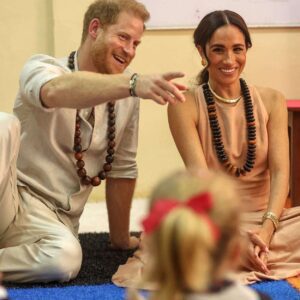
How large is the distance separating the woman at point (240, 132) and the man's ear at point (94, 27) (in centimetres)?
34

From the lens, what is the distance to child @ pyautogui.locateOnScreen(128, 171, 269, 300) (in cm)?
87

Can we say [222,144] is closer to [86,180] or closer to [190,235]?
[86,180]

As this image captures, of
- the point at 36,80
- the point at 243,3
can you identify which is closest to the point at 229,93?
the point at 36,80

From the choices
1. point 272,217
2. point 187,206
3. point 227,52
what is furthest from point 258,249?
point 187,206

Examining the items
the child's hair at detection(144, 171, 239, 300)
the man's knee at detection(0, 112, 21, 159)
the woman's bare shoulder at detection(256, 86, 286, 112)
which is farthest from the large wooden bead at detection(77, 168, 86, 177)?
the child's hair at detection(144, 171, 239, 300)

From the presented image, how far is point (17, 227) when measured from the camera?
2096 millimetres

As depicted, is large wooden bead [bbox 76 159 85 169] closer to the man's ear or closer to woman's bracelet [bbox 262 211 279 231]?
the man's ear

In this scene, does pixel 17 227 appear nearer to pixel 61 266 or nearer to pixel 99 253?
pixel 61 266

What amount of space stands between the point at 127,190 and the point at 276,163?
0.53 m

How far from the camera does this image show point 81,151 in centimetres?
217

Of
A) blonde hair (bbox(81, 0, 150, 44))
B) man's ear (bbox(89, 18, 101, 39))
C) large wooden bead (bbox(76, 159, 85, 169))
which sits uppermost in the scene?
blonde hair (bbox(81, 0, 150, 44))

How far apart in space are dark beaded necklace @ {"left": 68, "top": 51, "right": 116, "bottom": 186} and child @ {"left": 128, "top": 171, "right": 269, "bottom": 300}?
1.21 m

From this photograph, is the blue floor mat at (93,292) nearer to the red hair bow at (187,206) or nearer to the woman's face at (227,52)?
the woman's face at (227,52)

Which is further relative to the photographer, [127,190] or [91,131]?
[127,190]
